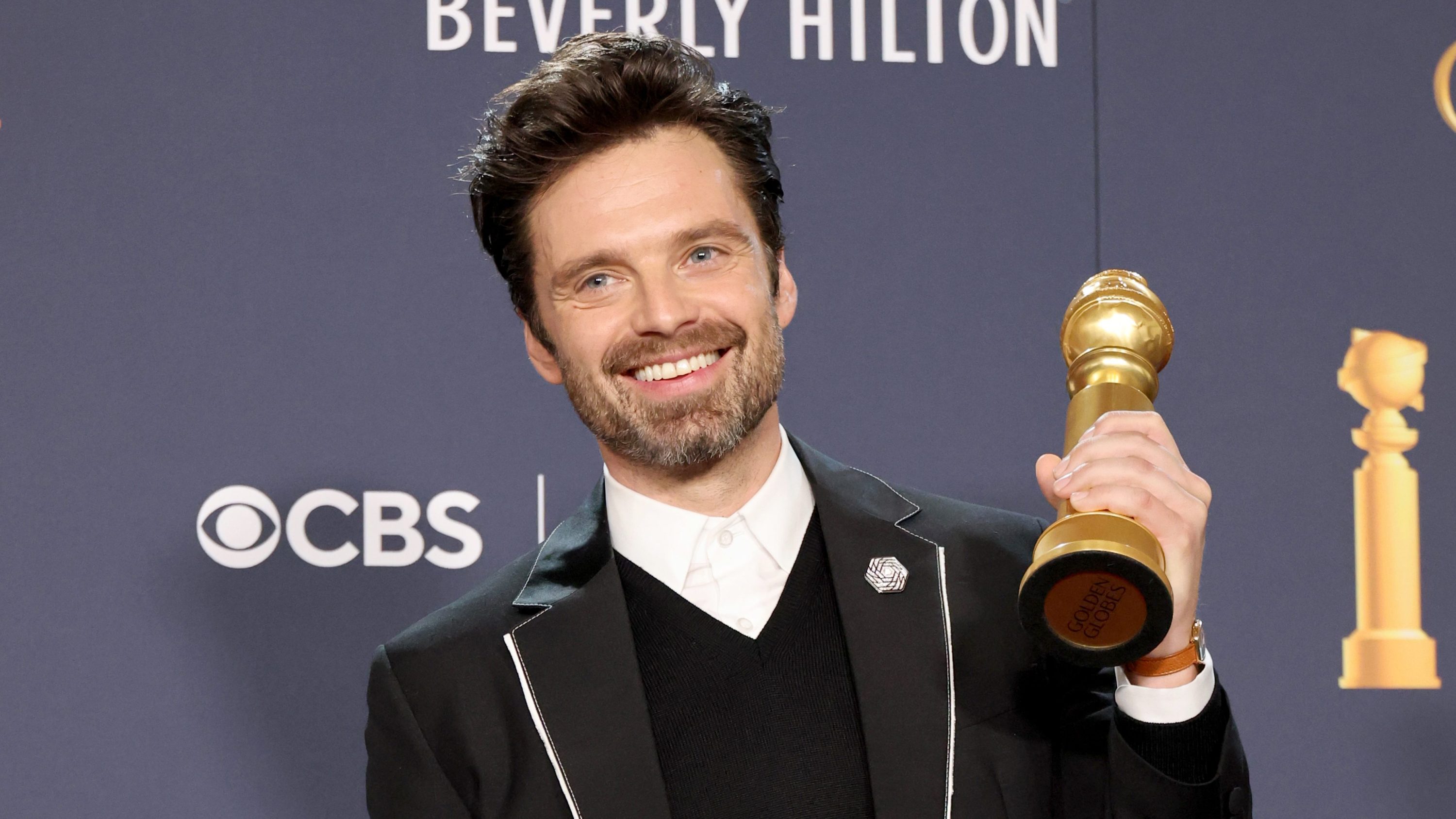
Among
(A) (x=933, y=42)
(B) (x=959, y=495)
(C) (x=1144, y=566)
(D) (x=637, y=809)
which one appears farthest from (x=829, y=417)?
(C) (x=1144, y=566)

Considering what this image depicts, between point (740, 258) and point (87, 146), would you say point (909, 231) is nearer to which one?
point (740, 258)

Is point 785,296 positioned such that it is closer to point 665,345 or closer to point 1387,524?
point 665,345

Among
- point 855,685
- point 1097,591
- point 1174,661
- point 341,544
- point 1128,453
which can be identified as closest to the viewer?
point 1097,591

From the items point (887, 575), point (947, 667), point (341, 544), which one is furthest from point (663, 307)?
point (341, 544)

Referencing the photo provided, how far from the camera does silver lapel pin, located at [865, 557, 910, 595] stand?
5.31 ft

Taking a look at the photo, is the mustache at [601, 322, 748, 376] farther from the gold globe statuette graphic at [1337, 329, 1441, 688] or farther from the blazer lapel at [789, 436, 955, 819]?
the gold globe statuette graphic at [1337, 329, 1441, 688]

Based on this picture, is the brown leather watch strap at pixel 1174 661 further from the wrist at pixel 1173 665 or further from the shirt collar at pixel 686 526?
the shirt collar at pixel 686 526

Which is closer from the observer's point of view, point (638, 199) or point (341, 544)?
point (638, 199)

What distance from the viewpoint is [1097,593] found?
1046 millimetres

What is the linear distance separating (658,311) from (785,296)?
31cm

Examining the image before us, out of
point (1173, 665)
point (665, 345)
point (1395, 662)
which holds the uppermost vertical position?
point (665, 345)

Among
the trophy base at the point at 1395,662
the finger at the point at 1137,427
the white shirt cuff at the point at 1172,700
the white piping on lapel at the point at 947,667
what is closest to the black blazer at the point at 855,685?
the white piping on lapel at the point at 947,667

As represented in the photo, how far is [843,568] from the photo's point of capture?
162cm

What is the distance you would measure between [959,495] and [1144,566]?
1.40 m
